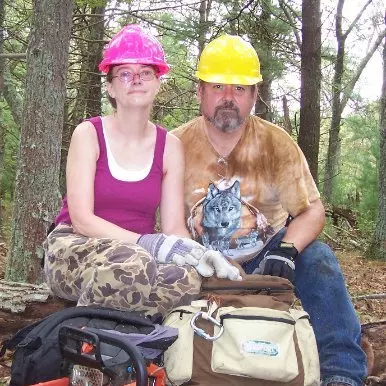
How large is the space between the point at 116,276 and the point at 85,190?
2.09 feet

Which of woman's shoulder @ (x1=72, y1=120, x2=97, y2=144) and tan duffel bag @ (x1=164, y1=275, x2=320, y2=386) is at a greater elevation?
woman's shoulder @ (x1=72, y1=120, x2=97, y2=144)

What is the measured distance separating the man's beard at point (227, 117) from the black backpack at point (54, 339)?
4.82ft

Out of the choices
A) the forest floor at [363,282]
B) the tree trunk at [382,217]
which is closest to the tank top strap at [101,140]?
the forest floor at [363,282]

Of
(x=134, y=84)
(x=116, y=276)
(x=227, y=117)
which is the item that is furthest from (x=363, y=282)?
(x=116, y=276)

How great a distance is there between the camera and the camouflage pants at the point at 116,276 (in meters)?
2.43

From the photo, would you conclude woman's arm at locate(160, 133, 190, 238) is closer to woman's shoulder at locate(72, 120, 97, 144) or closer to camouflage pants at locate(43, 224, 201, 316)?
woman's shoulder at locate(72, 120, 97, 144)

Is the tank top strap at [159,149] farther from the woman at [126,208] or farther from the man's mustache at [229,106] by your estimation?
the man's mustache at [229,106]

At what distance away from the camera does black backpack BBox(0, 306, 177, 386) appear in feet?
7.16

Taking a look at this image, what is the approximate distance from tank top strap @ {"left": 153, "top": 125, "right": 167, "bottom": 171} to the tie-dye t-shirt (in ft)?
1.06

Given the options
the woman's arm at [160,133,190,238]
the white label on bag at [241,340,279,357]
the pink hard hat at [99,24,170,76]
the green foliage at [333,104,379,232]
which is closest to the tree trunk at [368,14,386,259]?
the green foliage at [333,104,379,232]

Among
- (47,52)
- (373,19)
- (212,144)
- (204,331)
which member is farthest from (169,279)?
(373,19)

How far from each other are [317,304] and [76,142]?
5.06ft

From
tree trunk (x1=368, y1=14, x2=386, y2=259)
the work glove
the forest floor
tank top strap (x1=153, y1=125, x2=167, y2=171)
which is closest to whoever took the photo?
the work glove

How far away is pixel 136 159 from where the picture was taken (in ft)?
10.1
